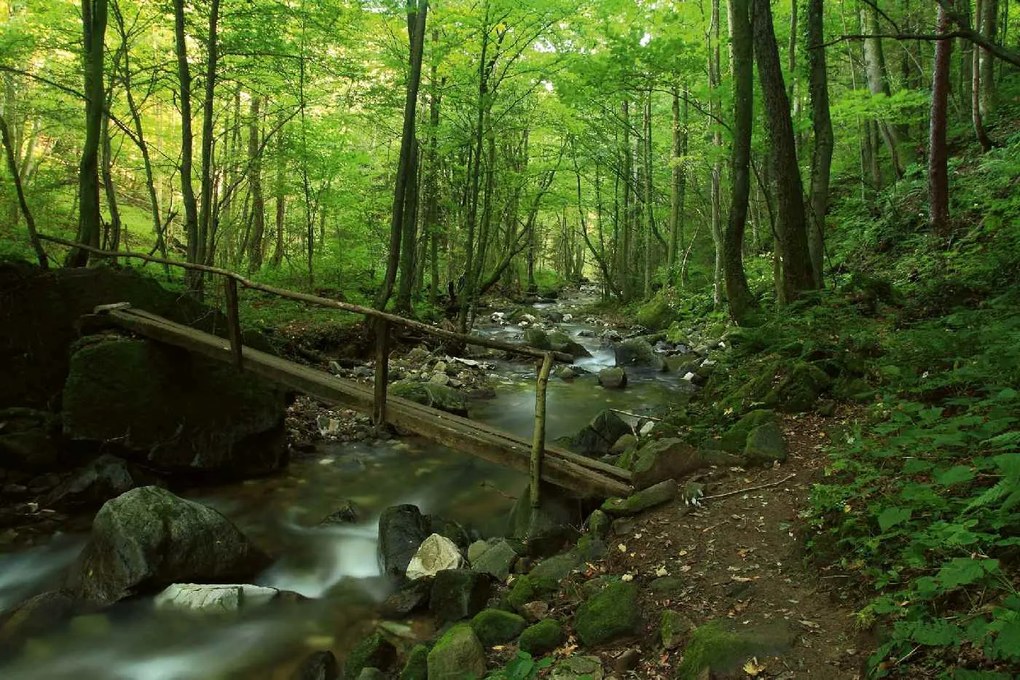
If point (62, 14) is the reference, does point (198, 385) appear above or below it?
below

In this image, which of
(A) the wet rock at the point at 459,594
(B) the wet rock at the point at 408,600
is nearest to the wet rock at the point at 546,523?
(A) the wet rock at the point at 459,594

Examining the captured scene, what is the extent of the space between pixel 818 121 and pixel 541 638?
8.52m

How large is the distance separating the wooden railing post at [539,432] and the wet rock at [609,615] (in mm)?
1747

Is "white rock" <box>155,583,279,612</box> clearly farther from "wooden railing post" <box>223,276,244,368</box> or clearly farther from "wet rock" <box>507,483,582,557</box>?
"wooden railing post" <box>223,276,244,368</box>

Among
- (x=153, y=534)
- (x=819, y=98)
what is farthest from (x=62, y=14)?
(x=819, y=98)

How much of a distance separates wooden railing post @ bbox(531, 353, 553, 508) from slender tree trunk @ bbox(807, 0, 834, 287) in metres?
5.27

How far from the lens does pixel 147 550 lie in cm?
503

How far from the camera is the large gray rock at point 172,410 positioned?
6.82 meters

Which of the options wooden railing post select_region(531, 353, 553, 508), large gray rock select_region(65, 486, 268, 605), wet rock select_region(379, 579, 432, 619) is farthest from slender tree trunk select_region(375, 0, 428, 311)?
wet rock select_region(379, 579, 432, 619)

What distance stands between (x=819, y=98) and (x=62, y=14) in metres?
13.5

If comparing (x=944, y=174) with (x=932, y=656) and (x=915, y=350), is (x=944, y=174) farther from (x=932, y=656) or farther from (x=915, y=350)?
(x=932, y=656)

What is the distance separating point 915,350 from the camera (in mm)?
5496

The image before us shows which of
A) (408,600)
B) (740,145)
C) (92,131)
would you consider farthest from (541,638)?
(92,131)

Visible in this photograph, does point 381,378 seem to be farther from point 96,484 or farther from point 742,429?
point 742,429
